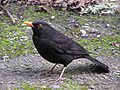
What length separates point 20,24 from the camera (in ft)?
29.5

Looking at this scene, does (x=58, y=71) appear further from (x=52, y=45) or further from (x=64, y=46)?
(x=52, y=45)

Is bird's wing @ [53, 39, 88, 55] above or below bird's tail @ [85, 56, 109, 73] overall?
above

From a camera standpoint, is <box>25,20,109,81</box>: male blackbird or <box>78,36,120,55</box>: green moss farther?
<box>78,36,120,55</box>: green moss

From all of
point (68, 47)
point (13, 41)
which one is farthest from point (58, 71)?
point (13, 41)

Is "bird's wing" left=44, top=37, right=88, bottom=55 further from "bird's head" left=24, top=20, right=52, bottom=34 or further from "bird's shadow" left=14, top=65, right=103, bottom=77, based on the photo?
"bird's shadow" left=14, top=65, right=103, bottom=77

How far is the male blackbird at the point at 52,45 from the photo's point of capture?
242 inches

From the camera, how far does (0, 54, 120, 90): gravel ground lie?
20.6 feet

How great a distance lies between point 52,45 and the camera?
622 cm

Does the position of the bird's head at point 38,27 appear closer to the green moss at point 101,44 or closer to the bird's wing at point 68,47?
the bird's wing at point 68,47

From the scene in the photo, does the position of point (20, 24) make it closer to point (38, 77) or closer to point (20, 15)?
point (20, 15)

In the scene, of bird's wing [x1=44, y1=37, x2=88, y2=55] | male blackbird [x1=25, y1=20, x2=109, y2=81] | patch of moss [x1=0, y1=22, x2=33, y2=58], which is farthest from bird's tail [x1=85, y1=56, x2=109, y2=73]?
patch of moss [x1=0, y1=22, x2=33, y2=58]

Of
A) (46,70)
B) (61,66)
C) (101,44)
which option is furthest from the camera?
(101,44)

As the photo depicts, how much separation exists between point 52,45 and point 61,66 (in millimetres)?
1008

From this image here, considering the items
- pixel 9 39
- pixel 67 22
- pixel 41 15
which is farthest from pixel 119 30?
pixel 9 39
